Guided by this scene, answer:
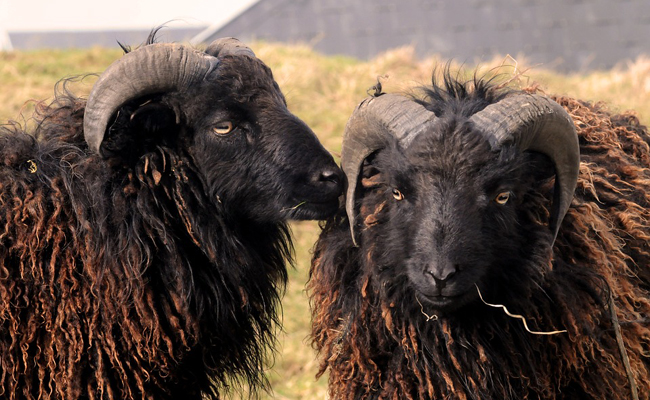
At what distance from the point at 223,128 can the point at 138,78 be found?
51 cm

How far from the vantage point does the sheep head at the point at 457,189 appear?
380cm

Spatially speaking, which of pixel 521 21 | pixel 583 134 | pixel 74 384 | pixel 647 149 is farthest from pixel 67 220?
pixel 521 21

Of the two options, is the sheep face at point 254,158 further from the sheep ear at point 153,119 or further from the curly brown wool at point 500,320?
the curly brown wool at point 500,320

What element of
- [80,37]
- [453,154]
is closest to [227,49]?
[453,154]

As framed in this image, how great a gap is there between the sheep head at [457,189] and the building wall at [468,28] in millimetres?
15317

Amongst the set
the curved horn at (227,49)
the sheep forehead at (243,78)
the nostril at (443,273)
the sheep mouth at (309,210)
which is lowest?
the sheep mouth at (309,210)

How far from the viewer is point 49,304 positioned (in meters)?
4.09

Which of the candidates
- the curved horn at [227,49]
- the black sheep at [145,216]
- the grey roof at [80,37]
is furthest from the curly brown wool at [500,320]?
the grey roof at [80,37]

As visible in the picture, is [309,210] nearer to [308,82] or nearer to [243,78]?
[243,78]

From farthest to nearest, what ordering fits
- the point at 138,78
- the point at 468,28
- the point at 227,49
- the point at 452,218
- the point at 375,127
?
the point at 468,28, the point at 227,49, the point at 375,127, the point at 138,78, the point at 452,218

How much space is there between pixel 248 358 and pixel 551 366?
5.75 ft

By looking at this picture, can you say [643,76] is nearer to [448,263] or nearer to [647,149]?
[647,149]

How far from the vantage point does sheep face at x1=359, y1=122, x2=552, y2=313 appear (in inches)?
149

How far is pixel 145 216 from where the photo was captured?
420cm
